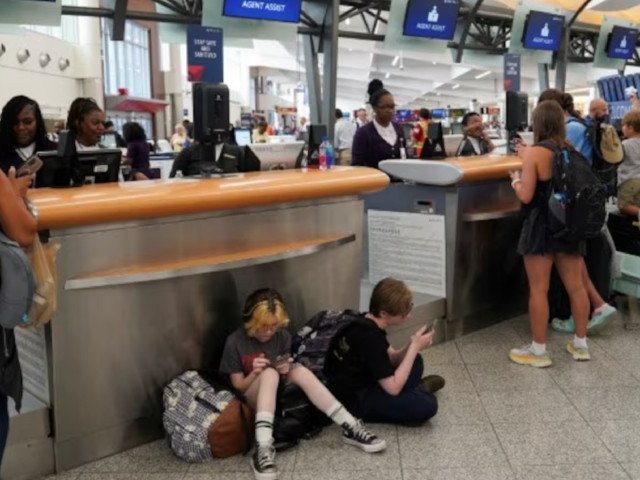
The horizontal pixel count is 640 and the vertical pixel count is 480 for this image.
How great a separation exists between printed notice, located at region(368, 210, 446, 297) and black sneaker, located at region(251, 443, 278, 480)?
79.0 inches

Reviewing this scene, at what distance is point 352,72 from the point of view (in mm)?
31750

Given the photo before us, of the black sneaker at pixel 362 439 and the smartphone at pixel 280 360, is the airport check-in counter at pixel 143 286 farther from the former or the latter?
the black sneaker at pixel 362 439

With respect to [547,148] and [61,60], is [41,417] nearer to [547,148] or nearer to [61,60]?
[547,148]

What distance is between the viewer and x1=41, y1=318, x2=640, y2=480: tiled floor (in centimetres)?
275

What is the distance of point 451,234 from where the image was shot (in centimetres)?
432

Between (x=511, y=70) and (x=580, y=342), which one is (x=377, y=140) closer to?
(x=580, y=342)

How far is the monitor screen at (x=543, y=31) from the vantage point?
11.3m

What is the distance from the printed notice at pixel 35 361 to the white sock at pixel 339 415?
3.69 feet

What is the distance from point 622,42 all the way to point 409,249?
10881 mm

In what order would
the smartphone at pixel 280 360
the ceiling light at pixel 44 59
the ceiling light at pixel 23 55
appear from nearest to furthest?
the smartphone at pixel 280 360
the ceiling light at pixel 23 55
the ceiling light at pixel 44 59

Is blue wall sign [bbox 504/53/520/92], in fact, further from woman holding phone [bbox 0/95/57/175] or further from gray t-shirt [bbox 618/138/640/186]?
woman holding phone [bbox 0/95/57/175]

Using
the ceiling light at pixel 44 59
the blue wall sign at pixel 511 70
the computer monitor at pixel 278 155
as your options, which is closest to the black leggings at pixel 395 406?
the computer monitor at pixel 278 155

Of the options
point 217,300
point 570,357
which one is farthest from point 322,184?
point 570,357

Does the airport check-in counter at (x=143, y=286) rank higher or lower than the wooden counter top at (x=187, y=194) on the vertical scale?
lower
